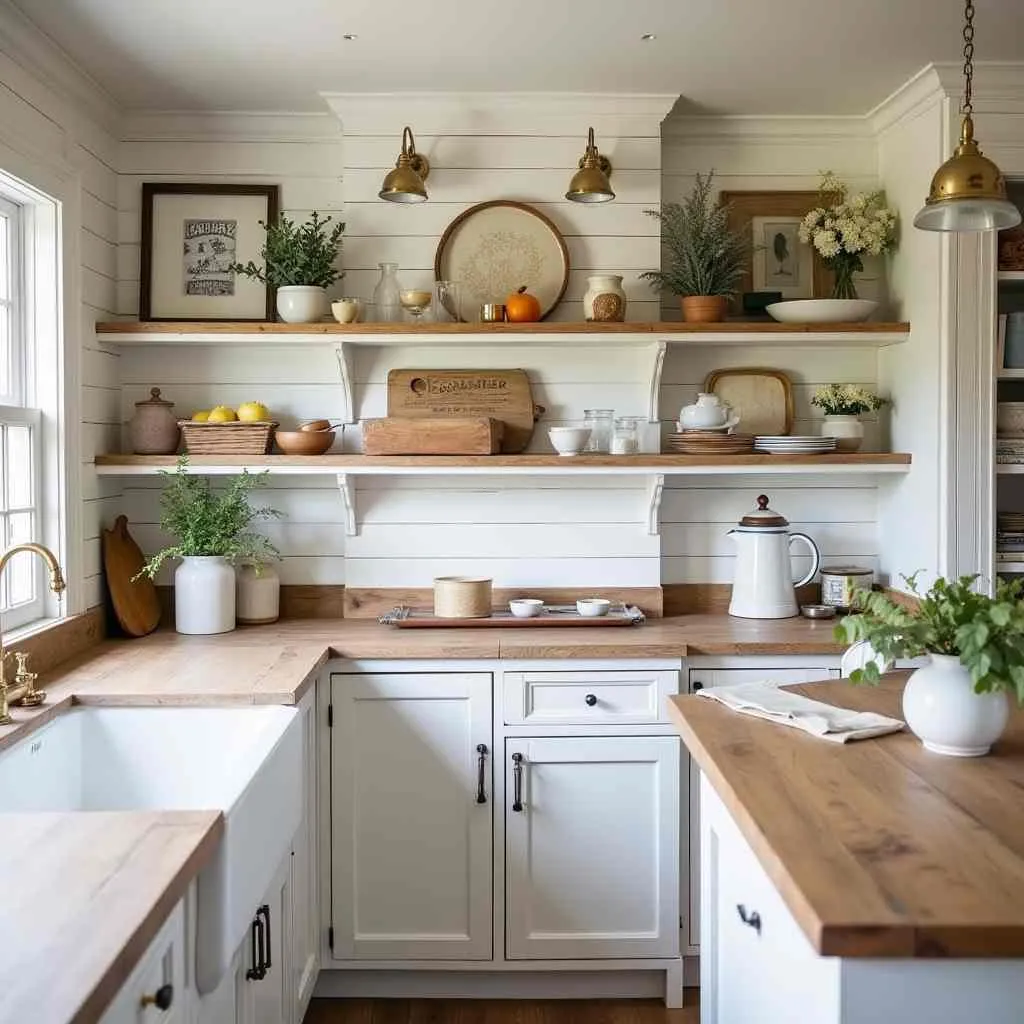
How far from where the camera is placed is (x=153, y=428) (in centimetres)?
346

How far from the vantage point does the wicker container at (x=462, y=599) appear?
3391 millimetres

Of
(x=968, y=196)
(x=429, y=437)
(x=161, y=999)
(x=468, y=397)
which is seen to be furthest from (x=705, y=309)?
(x=161, y=999)

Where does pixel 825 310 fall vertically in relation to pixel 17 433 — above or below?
above

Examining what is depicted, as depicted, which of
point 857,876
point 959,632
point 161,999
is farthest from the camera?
point 959,632

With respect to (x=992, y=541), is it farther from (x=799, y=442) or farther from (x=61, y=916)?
(x=61, y=916)

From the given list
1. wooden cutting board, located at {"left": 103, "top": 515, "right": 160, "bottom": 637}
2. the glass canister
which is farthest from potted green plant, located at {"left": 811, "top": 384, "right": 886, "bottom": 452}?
wooden cutting board, located at {"left": 103, "top": 515, "right": 160, "bottom": 637}

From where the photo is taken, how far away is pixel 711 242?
348 centimetres

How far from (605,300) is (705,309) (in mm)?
301

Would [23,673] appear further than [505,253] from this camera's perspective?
No

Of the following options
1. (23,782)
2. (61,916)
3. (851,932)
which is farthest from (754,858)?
(23,782)

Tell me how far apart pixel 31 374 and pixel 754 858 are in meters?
2.26

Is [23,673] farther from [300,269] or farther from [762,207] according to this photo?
[762,207]

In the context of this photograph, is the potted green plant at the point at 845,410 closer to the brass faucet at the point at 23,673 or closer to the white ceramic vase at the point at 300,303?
the white ceramic vase at the point at 300,303

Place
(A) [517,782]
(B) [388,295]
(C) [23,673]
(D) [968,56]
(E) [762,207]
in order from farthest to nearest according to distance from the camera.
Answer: (E) [762,207] < (B) [388,295] < (A) [517,782] < (C) [23,673] < (D) [968,56]
